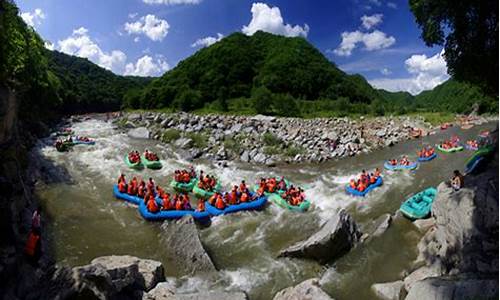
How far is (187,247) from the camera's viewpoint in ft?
36.9

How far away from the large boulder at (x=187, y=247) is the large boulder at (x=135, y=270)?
3.58ft

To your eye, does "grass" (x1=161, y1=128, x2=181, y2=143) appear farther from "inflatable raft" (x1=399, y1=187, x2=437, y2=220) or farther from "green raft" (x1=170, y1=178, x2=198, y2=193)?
"inflatable raft" (x1=399, y1=187, x2=437, y2=220)

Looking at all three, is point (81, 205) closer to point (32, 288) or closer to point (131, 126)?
point (32, 288)

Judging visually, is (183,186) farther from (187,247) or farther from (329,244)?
(329,244)

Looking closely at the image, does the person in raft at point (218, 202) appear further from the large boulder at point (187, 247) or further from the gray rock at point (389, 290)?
the gray rock at point (389, 290)

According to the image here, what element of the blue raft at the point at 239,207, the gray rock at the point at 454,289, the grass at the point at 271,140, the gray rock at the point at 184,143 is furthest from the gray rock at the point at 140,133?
the gray rock at the point at 454,289

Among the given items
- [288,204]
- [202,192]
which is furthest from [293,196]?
[202,192]

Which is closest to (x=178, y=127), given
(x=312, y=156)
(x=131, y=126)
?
(x=131, y=126)

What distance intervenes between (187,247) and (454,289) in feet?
24.6

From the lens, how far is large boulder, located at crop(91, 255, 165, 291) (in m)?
8.38

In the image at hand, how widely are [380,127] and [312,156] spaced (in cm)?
1424

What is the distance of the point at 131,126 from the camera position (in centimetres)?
A: 3966

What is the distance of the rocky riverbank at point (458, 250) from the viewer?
7352 millimetres

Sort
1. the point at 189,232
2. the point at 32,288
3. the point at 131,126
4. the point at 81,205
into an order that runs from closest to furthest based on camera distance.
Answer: the point at 32,288 → the point at 189,232 → the point at 81,205 → the point at 131,126
